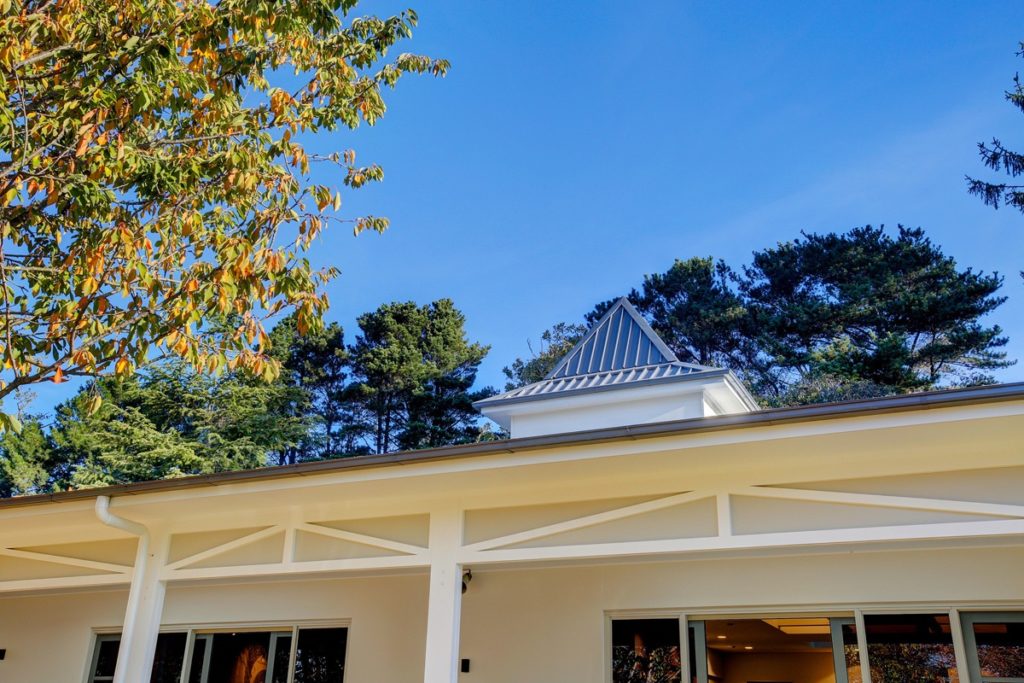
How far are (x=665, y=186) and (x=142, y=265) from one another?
1863cm

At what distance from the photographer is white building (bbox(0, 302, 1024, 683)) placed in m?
4.31

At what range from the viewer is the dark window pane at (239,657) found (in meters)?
8.12

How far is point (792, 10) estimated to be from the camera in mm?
12562

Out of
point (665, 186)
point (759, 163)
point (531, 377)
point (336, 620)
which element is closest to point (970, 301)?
point (759, 163)

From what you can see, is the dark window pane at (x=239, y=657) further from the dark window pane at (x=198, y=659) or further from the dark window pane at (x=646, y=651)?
the dark window pane at (x=646, y=651)

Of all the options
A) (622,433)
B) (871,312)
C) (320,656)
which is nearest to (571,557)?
(622,433)

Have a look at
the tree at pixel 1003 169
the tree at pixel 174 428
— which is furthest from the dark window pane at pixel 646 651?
the tree at pixel 174 428

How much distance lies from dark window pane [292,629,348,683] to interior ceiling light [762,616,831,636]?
4.10m

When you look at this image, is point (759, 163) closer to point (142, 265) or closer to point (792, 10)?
point (792, 10)

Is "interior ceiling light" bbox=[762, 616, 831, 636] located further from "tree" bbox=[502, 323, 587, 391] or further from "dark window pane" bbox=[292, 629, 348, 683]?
"tree" bbox=[502, 323, 587, 391]

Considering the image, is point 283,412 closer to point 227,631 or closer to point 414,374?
point 414,374

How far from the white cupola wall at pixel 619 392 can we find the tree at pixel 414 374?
50.6 ft

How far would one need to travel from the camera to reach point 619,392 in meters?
10.2

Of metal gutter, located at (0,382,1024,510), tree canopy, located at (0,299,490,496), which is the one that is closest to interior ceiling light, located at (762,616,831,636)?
metal gutter, located at (0,382,1024,510)
